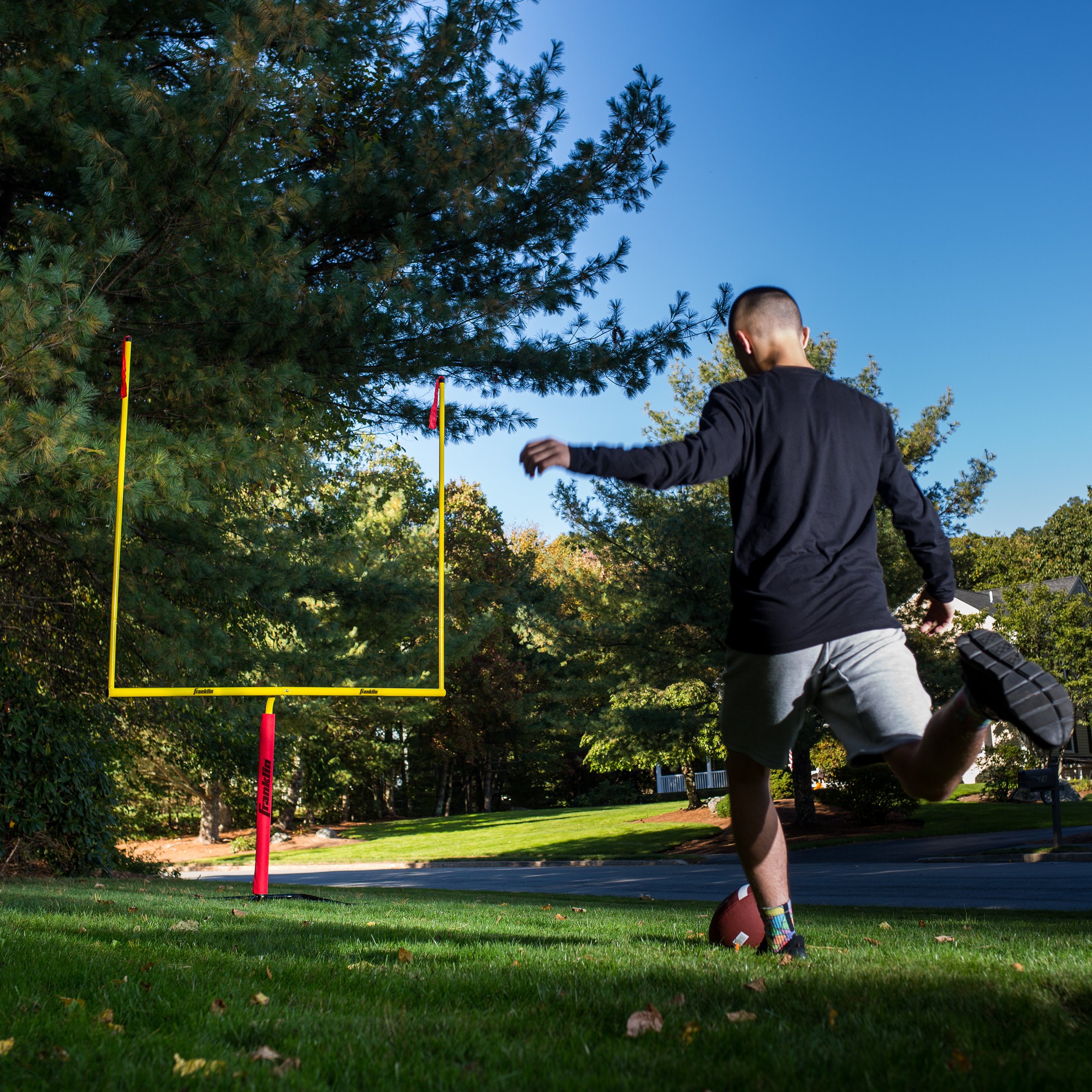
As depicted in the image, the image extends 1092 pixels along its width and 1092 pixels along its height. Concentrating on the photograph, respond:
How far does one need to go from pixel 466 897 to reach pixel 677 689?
10.8 meters

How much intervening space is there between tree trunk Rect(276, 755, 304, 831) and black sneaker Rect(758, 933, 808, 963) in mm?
31762

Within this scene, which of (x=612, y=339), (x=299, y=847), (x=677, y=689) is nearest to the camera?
(x=612, y=339)

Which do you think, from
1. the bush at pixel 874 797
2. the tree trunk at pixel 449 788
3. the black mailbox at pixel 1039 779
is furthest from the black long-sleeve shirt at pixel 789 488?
the tree trunk at pixel 449 788

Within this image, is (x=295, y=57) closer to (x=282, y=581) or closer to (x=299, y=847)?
(x=282, y=581)

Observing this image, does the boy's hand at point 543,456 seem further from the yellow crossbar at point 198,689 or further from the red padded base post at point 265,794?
the red padded base post at point 265,794

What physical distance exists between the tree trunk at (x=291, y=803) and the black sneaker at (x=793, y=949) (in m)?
31.8

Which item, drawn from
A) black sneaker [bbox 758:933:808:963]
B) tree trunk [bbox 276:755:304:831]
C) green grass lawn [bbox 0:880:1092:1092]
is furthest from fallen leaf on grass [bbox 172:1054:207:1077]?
tree trunk [bbox 276:755:304:831]

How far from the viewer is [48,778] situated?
1213 cm

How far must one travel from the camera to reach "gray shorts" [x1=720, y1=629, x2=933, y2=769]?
2.91m

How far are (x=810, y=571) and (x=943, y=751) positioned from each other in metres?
0.67

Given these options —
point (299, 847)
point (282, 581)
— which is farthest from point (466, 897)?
point (299, 847)

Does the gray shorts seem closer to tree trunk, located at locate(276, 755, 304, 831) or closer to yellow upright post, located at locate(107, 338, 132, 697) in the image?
yellow upright post, located at locate(107, 338, 132, 697)

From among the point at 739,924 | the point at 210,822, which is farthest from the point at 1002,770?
the point at 739,924

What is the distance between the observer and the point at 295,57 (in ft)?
25.1
